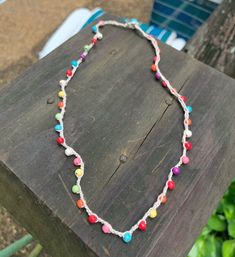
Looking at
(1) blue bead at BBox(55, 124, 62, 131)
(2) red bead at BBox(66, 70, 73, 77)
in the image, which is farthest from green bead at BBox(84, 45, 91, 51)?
(1) blue bead at BBox(55, 124, 62, 131)

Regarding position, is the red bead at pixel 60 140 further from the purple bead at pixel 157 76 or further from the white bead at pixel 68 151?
the purple bead at pixel 157 76

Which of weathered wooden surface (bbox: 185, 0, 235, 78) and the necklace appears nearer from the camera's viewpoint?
the necklace

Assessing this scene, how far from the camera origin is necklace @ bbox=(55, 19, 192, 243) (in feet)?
2.68

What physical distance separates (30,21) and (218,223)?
2604 mm

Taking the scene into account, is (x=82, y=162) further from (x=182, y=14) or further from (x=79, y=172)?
(x=182, y=14)

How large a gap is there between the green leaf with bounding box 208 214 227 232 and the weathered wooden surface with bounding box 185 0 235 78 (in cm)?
75

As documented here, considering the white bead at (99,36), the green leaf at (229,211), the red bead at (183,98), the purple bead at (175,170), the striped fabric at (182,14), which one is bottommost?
the green leaf at (229,211)

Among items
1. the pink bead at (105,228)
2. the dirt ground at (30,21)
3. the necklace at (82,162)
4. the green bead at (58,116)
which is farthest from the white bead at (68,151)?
the dirt ground at (30,21)

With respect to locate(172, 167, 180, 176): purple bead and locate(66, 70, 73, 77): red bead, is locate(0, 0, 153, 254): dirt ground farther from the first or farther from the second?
locate(172, 167, 180, 176): purple bead

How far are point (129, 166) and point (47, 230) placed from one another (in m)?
0.28

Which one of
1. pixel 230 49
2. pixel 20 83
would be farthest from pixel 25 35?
pixel 20 83

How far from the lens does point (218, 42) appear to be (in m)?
1.77

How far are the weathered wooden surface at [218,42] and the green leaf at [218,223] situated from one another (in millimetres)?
747

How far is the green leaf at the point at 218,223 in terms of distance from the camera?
5.67 feet
